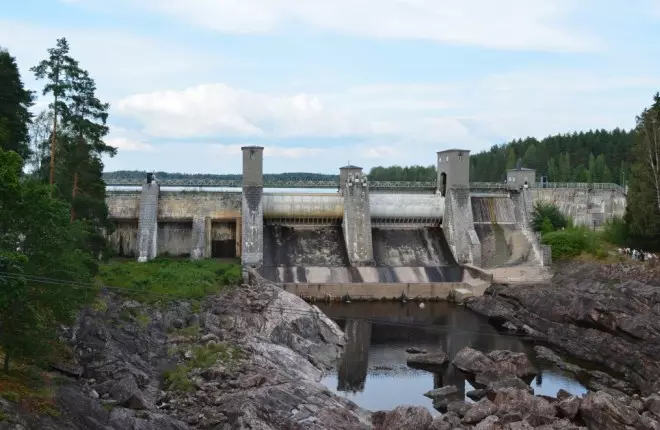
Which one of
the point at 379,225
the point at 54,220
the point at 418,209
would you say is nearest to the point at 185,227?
the point at 379,225

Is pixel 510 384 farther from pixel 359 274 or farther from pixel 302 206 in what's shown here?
pixel 302 206

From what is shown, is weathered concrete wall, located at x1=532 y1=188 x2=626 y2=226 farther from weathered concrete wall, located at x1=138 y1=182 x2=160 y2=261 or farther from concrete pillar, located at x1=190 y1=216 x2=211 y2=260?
weathered concrete wall, located at x1=138 y1=182 x2=160 y2=261

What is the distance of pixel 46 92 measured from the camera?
2538 cm

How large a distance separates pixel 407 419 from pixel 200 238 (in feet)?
80.2

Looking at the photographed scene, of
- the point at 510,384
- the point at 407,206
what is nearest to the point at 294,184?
the point at 407,206

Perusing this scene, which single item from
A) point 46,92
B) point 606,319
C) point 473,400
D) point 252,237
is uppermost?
point 46,92

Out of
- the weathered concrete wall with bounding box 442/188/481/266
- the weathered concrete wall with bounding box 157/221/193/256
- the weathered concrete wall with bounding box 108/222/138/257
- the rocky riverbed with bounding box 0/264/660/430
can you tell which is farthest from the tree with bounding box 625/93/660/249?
the weathered concrete wall with bounding box 108/222/138/257

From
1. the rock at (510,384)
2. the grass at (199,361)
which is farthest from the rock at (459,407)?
the grass at (199,361)

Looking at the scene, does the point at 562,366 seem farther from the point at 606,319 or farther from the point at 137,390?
the point at 137,390

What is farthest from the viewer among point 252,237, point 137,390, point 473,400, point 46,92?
point 252,237

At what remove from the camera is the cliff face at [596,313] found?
88.2 feet

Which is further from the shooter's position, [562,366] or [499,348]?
[499,348]

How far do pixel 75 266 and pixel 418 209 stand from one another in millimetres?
31280

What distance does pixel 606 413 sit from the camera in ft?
62.6
